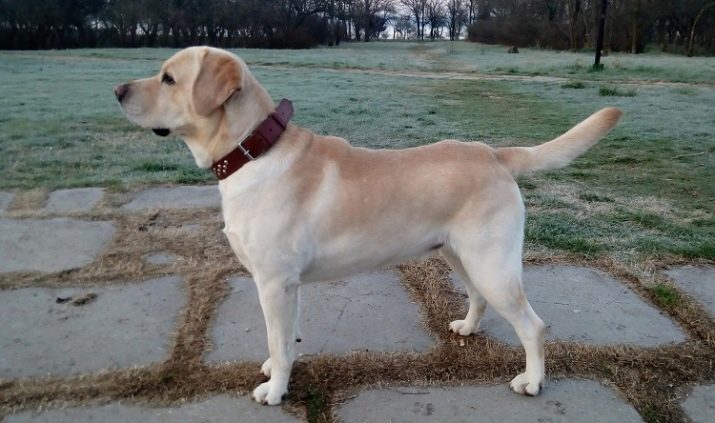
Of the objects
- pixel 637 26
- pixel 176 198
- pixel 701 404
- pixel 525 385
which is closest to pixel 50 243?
pixel 176 198

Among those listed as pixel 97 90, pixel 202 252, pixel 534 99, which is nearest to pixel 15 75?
pixel 97 90

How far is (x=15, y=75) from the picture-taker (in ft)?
57.8

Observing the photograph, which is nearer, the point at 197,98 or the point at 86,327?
the point at 197,98

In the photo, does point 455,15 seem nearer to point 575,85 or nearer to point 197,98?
point 575,85

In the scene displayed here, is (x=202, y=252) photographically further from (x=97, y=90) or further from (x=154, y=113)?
(x=97, y=90)

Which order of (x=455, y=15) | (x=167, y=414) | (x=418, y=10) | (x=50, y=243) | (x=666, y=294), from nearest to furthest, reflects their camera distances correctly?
(x=167, y=414) < (x=666, y=294) < (x=50, y=243) < (x=455, y=15) < (x=418, y=10)

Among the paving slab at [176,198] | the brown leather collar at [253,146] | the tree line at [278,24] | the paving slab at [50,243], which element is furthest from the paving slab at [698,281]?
the tree line at [278,24]

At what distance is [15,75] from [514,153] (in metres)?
19.0

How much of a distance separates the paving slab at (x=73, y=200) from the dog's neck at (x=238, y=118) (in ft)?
8.17

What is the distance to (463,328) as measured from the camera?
2908mm

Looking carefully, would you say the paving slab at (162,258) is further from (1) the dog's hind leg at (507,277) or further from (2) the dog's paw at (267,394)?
(1) the dog's hind leg at (507,277)

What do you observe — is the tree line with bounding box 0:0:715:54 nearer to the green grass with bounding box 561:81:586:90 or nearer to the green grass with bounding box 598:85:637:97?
the green grass with bounding box 561:81:586:90

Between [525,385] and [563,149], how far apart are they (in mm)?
1063

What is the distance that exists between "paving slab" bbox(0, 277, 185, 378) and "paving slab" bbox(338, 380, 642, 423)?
1.00 m
